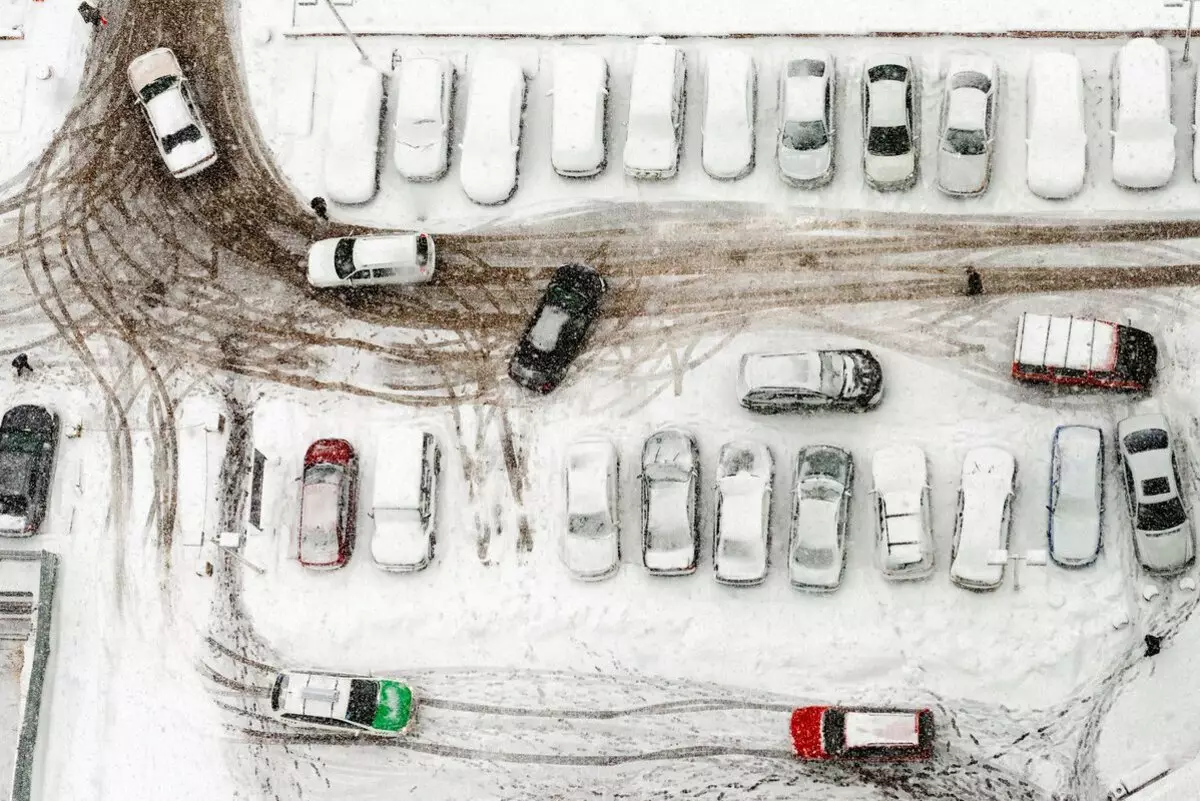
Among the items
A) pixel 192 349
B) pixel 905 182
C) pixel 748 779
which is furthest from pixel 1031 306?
pixel 192 349

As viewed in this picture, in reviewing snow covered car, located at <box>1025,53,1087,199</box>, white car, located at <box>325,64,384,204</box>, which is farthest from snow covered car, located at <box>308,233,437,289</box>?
snow covered car, located at <box>1025,53,1087,199</box>

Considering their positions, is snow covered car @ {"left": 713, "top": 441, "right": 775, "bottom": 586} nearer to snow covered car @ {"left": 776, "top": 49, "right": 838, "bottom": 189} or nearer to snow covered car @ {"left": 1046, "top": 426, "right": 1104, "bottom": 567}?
snow covered car @ {"left": 1046, "top": 426, "right": 1104, "bottom": 567}

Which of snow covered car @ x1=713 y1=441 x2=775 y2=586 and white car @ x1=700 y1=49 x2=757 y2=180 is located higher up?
white car @ x1=700 y1=49 x2=757 y2=180

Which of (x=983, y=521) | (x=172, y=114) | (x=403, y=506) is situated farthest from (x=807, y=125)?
(x=172, y=114)

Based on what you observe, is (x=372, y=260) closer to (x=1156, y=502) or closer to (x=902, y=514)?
(x=902, y=514)

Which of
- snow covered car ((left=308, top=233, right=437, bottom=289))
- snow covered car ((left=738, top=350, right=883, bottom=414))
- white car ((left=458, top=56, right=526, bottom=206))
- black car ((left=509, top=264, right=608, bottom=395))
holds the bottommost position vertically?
snow covered car ((left=738, top=350, right=883, bottom=414))

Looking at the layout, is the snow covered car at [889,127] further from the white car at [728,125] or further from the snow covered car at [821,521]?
the snow covered car at [821,521]
